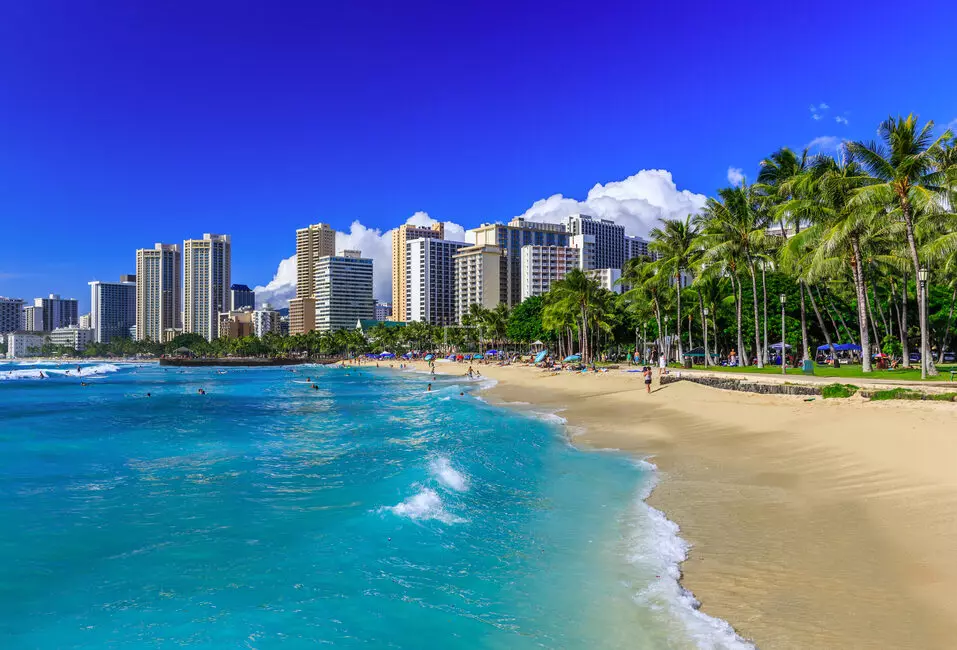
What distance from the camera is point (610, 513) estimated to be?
10734mm

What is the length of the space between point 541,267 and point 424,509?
507 ft

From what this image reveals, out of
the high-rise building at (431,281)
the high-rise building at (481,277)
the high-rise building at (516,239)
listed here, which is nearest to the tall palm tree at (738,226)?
the high-rise building at (481,277)

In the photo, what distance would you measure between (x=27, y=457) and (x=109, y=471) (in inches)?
203

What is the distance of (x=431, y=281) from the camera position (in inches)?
7308

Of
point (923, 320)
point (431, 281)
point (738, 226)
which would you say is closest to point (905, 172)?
point (923, 320)

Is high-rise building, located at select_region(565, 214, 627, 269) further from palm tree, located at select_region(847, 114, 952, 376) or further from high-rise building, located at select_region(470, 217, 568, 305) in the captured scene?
palm tree, located at select_region(847, 114, 952, 376)

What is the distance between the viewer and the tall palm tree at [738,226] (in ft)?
123

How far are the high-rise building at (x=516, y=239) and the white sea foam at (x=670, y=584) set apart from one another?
164 meters

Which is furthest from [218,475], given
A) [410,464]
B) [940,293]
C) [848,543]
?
[940,293]

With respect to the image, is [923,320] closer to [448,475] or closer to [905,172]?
[905,172]

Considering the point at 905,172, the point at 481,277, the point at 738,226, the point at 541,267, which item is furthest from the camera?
the point at 481,277

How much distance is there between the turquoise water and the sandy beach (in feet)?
2.30

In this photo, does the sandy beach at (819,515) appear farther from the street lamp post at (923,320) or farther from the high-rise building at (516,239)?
the high-rise building at (516,239)

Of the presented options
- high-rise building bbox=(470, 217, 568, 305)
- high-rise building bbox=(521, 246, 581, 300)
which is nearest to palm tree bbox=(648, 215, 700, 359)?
high-rise building bbox=(521, 246, 581, 300)
